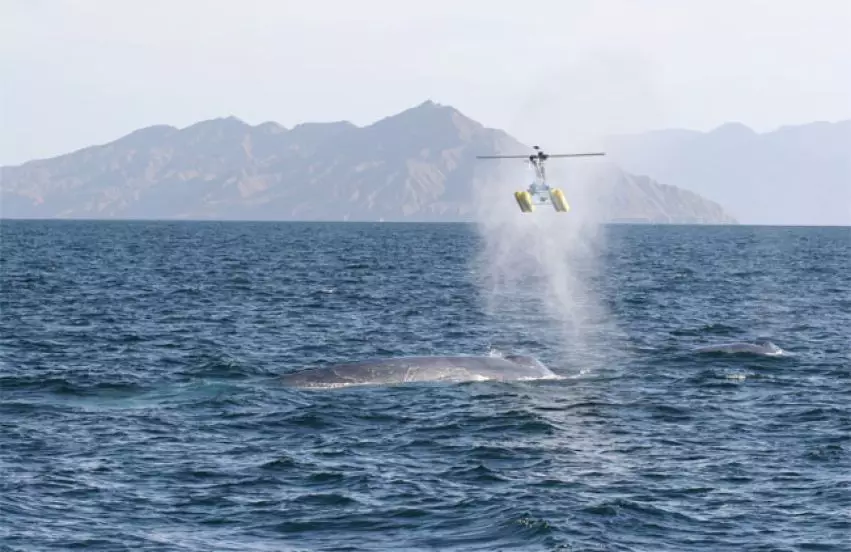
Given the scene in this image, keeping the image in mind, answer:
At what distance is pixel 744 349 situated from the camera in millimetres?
59281

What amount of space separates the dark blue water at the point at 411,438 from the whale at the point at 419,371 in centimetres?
112

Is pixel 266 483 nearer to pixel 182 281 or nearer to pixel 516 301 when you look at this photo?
pixel 516 301

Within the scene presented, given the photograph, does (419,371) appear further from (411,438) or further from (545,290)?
(545,290)

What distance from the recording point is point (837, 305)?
91.2m

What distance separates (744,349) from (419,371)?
17.4m

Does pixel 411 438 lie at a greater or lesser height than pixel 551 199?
lesser

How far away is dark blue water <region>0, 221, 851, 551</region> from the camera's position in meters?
29.4

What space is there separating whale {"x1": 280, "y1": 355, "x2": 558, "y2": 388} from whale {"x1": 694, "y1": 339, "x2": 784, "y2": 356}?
10883 mm

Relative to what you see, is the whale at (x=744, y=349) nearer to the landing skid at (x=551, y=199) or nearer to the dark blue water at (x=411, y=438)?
the dark blue water at (x=411, y=438)

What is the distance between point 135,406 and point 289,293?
173 feet

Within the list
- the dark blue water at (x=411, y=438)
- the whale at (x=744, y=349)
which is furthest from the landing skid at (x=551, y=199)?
the whale at (x=744, y=349)

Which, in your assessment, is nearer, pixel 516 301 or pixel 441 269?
pixel 516 301

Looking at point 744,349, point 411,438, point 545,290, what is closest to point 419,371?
point 411,438

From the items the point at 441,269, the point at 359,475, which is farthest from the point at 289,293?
the point at 359,475
